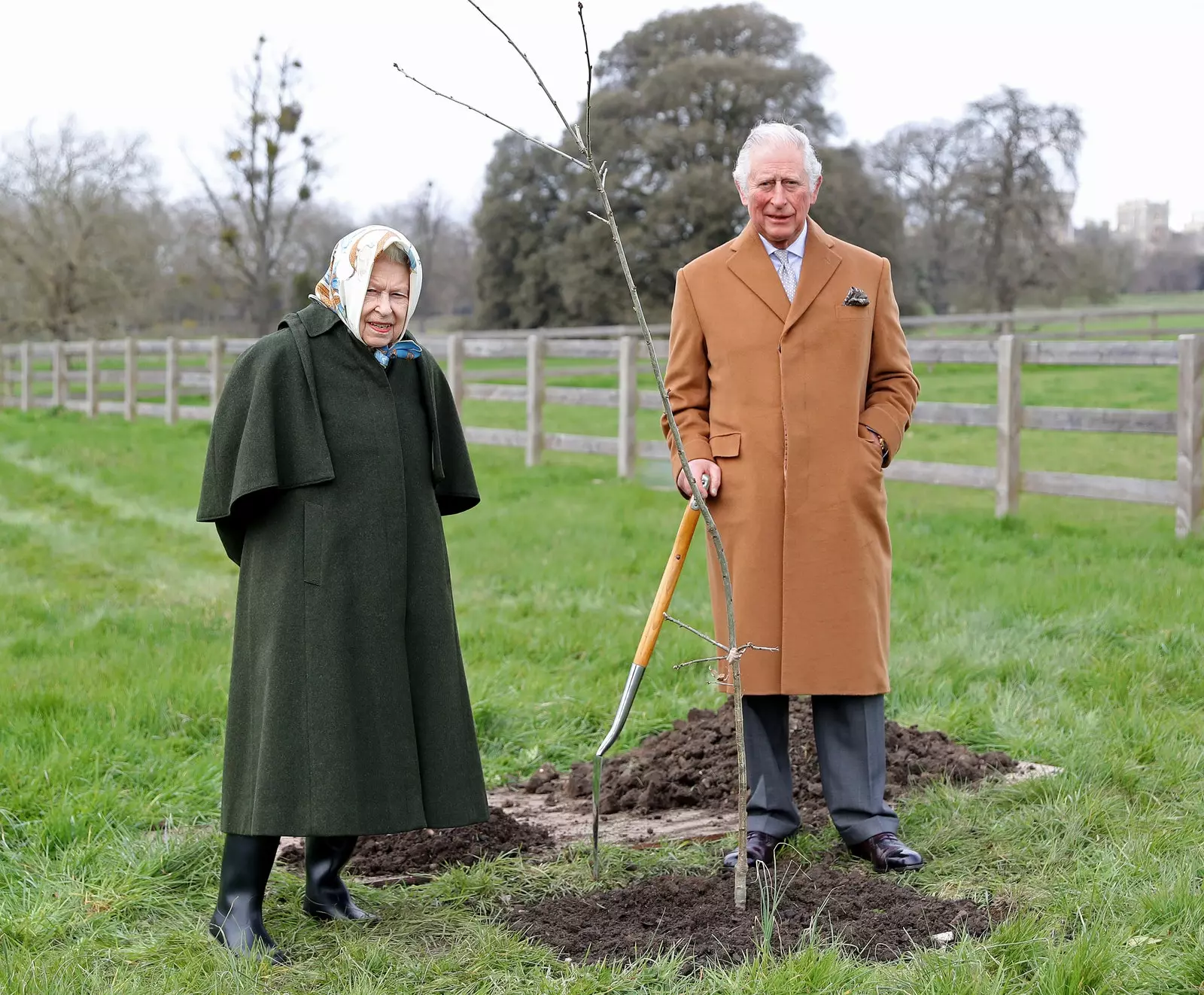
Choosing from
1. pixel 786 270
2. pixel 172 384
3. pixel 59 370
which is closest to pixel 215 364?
pixel 172 384

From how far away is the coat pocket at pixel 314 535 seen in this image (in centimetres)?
325

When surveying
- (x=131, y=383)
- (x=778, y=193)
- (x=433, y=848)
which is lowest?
(x=433, y=848)

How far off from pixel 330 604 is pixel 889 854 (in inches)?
66.3

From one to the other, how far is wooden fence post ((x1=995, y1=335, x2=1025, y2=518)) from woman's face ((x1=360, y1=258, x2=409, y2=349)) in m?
7.16

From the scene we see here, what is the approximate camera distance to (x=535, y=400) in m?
13.9

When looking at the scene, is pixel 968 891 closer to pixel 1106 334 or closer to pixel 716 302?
pixel 716 302

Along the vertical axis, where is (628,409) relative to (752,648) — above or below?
above

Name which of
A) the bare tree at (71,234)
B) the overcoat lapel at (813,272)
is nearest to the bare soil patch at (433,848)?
the overcoat lapel at (813,272)

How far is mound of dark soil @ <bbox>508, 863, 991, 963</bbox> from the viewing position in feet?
10.2

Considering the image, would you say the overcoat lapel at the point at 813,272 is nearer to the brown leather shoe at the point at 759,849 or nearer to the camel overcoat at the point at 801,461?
the camel overcoat at the point at 801,461

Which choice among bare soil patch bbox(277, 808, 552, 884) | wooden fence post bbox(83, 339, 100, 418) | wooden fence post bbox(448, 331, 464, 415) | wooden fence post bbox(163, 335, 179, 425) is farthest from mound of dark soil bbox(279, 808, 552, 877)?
wooden fence post bbox(83, 339, 100, 418)

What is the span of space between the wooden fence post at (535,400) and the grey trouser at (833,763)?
32.9ft

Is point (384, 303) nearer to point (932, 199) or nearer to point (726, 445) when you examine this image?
point (726, 445)

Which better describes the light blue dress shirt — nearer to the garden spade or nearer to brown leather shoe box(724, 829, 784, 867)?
the garden spade
